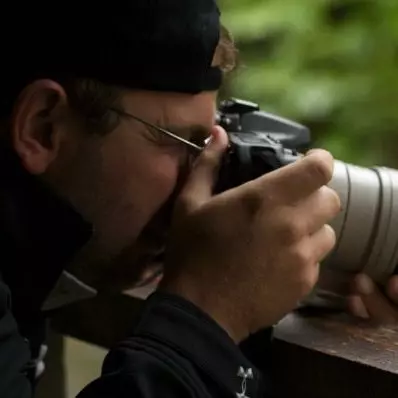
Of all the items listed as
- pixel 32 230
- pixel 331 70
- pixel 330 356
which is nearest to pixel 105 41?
pixel 32 230

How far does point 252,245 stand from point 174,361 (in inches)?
4.1

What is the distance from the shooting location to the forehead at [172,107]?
0.80 metres

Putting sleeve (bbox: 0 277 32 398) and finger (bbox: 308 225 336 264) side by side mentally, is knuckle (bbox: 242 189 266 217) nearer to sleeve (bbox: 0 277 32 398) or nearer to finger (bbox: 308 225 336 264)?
finger (bbox: 308 225 336 264)

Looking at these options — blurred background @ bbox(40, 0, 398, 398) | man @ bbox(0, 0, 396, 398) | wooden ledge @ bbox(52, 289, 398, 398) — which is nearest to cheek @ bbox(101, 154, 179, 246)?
man @ bbox(0, 0, 396, 398)

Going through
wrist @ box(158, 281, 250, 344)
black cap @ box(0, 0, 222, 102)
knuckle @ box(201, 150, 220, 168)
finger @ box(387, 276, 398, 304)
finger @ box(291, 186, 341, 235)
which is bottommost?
finger @ box(387, 276, 398, 304)

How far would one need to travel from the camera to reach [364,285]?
33.5 inches

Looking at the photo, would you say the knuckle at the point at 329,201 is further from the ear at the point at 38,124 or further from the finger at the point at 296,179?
the ear at the point at 38,124

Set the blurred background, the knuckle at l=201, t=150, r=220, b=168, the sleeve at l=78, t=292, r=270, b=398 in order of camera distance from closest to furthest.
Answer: the sleeve at l=78, t=292, r=270, b=398 < the knuckle at l=201, t=150, r=220, b=168 < the blurred background

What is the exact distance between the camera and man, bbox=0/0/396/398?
0.73 metres

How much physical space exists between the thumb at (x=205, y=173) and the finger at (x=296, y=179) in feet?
0.15

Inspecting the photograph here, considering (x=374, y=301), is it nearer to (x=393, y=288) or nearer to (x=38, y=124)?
(x=393, y=288)

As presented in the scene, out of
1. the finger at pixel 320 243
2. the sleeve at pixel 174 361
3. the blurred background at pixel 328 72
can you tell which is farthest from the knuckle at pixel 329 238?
the blurred background at pixel 328 72

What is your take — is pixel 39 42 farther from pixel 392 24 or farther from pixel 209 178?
pixel 392 24

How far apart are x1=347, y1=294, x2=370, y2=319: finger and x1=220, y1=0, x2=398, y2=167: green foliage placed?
41 centimetres
